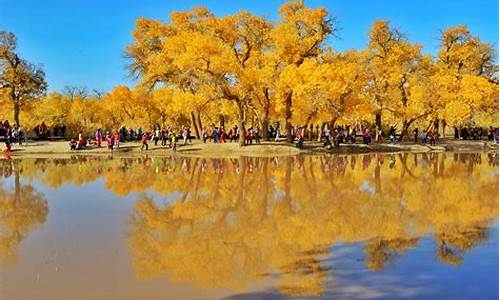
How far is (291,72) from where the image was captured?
33031mm

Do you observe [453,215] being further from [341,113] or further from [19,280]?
[341,113]

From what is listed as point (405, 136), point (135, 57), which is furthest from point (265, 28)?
point (405, 136)

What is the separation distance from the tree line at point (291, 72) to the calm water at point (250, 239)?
16.7 m

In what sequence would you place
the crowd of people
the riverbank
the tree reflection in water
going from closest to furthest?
1. the tree reflection in water
2. the riverbank
3. the crowd of people

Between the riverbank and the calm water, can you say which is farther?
the riverbank

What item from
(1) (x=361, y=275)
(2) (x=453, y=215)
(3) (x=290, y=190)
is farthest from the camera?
(3) (x=290, y=190)

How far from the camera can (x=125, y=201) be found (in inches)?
529

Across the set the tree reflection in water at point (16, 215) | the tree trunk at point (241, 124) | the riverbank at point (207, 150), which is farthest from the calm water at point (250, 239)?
the tree trunk at point (241, 124)

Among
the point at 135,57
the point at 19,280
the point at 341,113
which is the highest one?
the point at 135,57

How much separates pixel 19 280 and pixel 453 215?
8.03m

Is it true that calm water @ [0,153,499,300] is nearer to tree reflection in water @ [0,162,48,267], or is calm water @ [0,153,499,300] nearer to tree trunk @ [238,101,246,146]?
tree reflection in water @ [0,162,48,267]

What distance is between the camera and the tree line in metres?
33.1

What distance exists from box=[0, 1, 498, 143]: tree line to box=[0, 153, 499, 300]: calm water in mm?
16695

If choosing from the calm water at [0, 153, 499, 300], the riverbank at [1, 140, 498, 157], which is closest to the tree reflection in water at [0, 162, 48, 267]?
the calm water at [0, 153, 499, 300]
